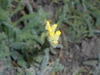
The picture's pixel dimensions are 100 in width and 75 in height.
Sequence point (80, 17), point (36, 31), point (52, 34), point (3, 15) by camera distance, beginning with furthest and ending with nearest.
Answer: point (80, 17)
point (36, 31)
point (3, 15)
point (52, 34)

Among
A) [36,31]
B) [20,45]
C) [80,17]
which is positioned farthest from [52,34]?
[80,17]

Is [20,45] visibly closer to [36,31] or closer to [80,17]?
[36,31]

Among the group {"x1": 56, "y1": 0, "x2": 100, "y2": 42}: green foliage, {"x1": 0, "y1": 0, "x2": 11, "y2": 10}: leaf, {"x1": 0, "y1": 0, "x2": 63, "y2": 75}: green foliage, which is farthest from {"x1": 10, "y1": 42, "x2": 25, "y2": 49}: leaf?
{"x1": 56, "y1": 0, "x2": 100, "y2": 42}: green foliage

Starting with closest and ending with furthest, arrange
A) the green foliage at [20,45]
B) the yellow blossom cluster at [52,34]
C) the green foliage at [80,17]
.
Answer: the yellow blossom cluster at [52,34] < the green foliage at [20,45] < the green foliage at [80,17]

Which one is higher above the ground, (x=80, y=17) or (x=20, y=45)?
(x=80, y=17)

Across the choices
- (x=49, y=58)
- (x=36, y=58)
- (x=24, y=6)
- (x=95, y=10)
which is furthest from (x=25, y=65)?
(x=95, y=10)

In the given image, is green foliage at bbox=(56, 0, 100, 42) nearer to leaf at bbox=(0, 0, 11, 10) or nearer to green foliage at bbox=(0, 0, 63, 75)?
green foliage at bbox=(0, 0, 63, 75)

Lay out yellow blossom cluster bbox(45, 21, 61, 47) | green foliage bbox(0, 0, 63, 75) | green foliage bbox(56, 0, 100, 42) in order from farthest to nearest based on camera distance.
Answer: green foliage bbox(56, 0, 100, 42) → green foliage bbox(0, 0, 63, 75) → yellow blossom cluster bbox(45, 21, 61, 47)

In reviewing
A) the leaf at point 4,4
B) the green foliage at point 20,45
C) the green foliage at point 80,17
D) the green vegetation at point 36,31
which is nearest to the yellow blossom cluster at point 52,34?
the green vegetation at point 36,31

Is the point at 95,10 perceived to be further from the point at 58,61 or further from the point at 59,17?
the point at 58,61

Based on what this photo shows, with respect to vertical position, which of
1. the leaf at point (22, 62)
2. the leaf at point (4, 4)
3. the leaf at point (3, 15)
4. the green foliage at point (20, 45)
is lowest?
the leaf at point (22, 62)

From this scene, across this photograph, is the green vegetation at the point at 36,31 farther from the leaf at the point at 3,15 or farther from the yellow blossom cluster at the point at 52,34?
the yellow blossom cluster at the point at 52,34

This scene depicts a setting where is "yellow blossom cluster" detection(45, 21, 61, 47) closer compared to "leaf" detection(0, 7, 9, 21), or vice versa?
"yellow blossom cluster" detection(45, 21, 61, 47)
